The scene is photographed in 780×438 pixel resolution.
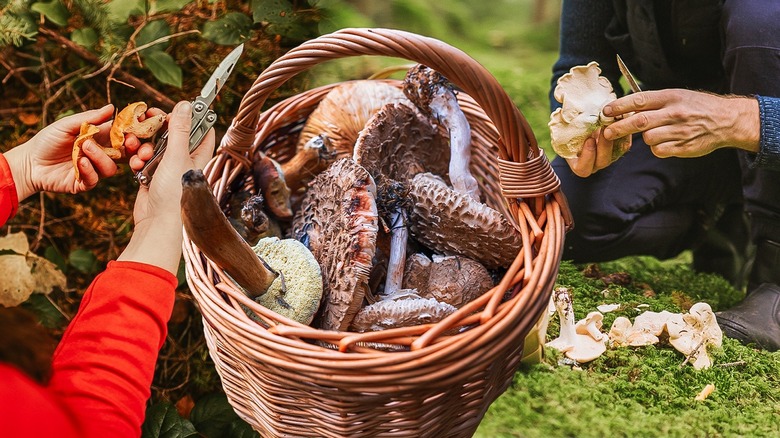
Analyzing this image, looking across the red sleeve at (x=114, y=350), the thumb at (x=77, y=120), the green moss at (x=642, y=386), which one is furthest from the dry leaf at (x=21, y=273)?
the green moss at (x=642, y=386)

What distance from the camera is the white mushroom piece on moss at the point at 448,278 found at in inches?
54.4

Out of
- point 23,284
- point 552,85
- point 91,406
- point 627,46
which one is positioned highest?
point 627,46

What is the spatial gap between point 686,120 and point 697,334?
0.50 meters

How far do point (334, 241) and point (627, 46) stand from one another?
2.83 feet

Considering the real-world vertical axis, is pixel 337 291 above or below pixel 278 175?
below

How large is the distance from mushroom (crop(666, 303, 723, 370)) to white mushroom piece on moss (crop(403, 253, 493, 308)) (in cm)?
46

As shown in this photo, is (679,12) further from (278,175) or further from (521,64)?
(278,175)

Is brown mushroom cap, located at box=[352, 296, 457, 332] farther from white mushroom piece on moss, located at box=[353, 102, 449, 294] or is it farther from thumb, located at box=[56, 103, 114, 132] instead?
thumb, located at box=[56, 103, 114, 132]

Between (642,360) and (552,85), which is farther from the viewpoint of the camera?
(552,85)

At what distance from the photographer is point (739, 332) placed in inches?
56.5

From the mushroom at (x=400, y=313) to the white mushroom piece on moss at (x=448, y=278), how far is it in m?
0.08

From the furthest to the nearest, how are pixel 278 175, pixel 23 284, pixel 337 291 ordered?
pixel 23 284, pixel 278 175, pixel 337 291

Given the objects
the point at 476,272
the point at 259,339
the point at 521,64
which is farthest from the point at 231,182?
the point at 521,64

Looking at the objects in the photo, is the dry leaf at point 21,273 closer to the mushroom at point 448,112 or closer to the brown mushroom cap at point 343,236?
the brown mushroom cap at point 343,236
